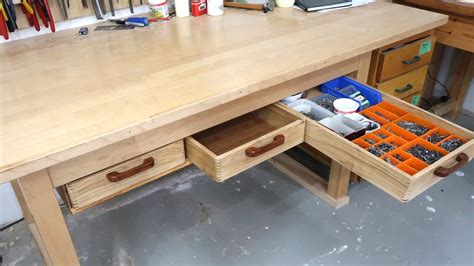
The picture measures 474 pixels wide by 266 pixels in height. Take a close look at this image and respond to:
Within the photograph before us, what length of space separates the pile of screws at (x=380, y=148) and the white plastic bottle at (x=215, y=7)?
85cm

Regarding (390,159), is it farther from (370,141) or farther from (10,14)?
(10,14)

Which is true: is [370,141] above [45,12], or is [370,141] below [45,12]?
below

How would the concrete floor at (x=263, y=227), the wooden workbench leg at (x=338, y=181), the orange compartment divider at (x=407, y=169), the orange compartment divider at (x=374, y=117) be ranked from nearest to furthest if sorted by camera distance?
the orange compartment divider at (x=407, y=169) → the orange compartment divider at (x=374, y=117) → the concrete floor at (x=263, y=227) → the wooden workbench leg at (x=338, y=181)

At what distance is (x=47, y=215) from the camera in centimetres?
101

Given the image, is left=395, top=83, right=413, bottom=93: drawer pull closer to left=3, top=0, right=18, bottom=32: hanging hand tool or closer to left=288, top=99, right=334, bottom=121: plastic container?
left=288, top=99, right=334, bottom=121: plastic container

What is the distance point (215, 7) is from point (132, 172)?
869 mm

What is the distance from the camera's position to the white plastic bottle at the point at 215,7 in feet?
5.56

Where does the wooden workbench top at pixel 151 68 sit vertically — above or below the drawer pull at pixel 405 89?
above

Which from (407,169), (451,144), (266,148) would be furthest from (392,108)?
(266,148)

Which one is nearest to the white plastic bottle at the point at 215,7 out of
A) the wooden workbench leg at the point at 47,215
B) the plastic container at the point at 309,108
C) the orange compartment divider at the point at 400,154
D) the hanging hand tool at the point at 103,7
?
the hanging hand tool at the point at 103,7

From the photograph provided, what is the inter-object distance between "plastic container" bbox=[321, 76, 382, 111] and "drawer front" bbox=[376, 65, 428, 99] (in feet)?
0.62

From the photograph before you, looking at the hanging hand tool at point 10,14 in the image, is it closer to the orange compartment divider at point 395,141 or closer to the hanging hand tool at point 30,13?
the hanging hand tool at point 30,13

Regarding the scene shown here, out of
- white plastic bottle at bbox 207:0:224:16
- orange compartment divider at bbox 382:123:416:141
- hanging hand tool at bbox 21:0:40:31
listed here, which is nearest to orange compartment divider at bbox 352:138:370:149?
orange compartment divider at bbox 382:123:416:141

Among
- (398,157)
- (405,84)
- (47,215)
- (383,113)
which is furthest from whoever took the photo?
(405,84)
